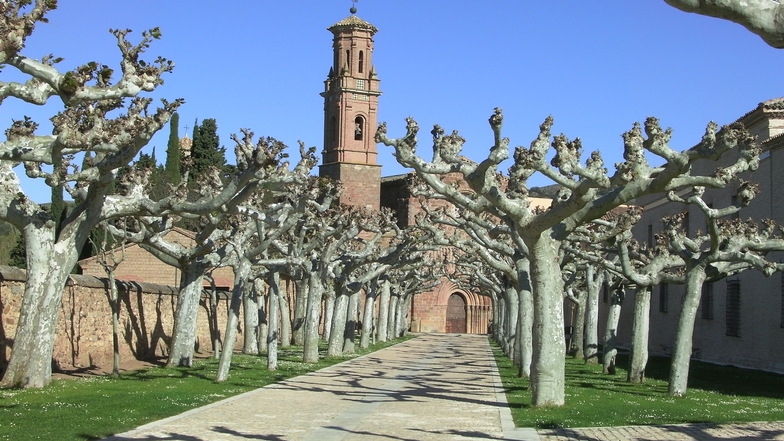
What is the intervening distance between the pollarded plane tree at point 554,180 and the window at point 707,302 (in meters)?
24.5

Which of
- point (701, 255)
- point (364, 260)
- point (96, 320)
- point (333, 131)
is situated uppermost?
point (333, 131)

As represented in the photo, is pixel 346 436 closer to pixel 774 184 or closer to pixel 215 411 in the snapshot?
pixel 215 411

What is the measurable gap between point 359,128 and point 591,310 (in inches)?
1962

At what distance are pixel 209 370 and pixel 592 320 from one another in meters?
12.1

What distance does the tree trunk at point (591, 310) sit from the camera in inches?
1204

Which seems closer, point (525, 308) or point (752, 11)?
point (752, 11)

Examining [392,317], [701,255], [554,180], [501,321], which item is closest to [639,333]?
[701,255]

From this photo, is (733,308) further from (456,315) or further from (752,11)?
(456,315)

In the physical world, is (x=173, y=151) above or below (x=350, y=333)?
above

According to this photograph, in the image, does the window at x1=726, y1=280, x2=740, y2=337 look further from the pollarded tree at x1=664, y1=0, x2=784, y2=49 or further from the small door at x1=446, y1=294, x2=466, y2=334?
the small door at x1=446, y1=294, x2=466, y2=334

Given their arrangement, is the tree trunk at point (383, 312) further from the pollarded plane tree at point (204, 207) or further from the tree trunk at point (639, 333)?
the tree trunk at point (639, 333)

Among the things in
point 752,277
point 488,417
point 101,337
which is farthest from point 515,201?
point 752,277

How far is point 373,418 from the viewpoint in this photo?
1564 centimetres

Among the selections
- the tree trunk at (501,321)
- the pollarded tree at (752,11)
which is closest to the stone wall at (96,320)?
the tree trunk at (501,321)
